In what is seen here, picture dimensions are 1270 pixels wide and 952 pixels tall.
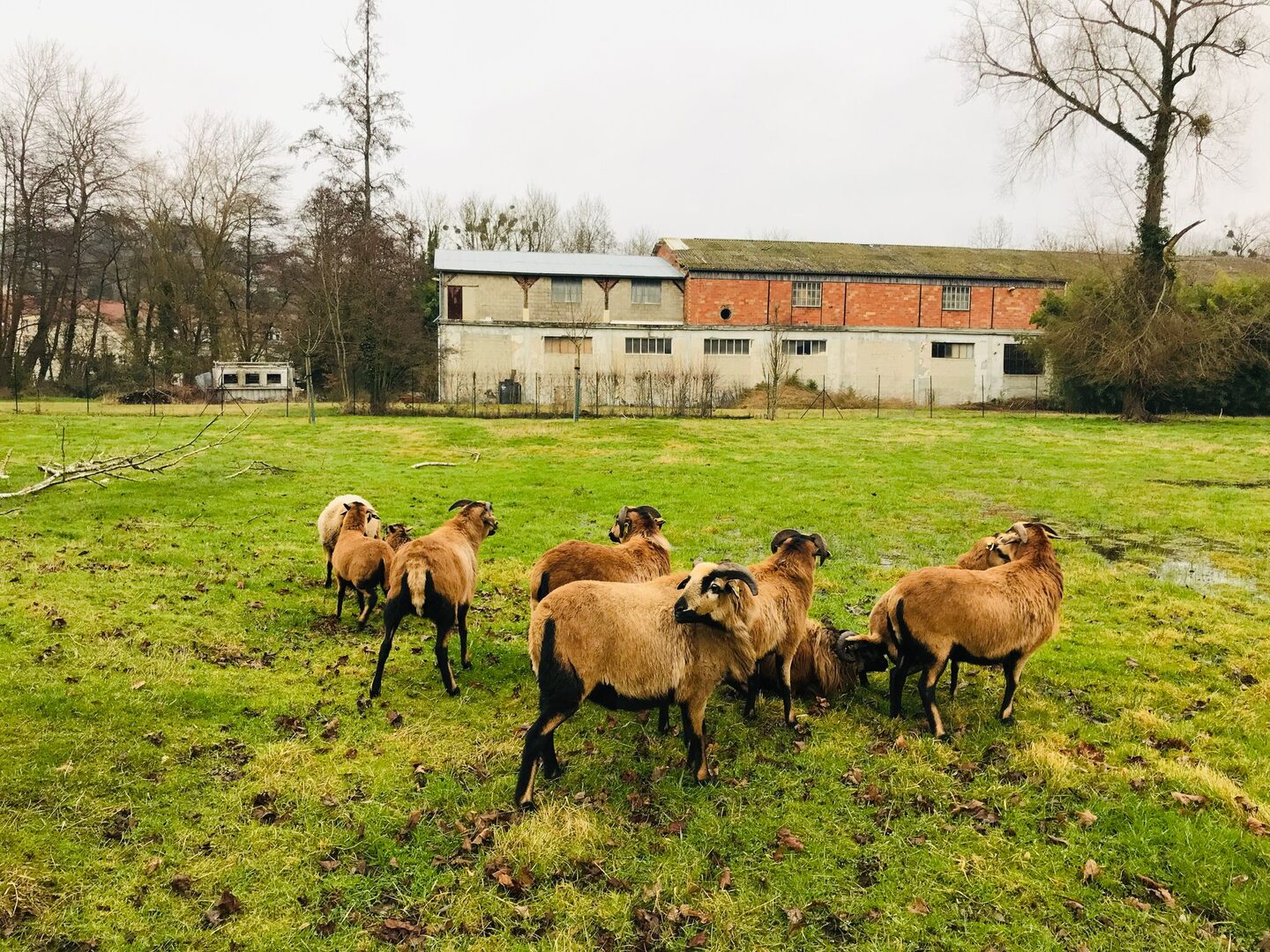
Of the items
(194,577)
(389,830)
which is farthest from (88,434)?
(389,830)

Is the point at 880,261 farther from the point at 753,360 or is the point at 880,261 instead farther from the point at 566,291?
the point at 566,291

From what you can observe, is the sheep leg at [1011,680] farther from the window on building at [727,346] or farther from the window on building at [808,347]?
the window on building at [808,347]

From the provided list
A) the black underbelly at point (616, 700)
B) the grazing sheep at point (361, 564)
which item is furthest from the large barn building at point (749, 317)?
the black underbelly at point (616, 700)

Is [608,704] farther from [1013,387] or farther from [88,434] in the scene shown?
[1013,387]

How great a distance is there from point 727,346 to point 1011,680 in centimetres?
3692

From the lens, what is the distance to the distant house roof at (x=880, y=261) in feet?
138

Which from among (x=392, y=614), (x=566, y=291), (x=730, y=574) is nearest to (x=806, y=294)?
(x=566, y=291)

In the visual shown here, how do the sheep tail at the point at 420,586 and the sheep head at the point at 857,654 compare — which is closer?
the sheep tail at the point at 420,586

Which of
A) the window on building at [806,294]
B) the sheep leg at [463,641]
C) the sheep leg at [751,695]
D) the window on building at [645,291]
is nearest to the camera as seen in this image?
the sheep leg at [751,695]

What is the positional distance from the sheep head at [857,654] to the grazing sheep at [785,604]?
0.45m

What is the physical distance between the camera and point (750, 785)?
16.3 ft

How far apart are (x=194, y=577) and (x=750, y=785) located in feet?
24.0

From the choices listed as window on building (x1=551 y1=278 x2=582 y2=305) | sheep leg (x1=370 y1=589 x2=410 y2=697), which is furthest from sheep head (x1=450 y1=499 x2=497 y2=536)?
window on building (x1=551 y1=278 x2=582 y2=305)

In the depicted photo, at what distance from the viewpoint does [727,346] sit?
4156 cm
